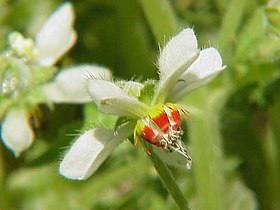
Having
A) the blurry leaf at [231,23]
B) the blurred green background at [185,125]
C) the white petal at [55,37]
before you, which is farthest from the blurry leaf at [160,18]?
the white petal at [55,37]

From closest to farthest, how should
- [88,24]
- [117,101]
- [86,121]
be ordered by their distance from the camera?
[117,101], [86,121], [88,24]

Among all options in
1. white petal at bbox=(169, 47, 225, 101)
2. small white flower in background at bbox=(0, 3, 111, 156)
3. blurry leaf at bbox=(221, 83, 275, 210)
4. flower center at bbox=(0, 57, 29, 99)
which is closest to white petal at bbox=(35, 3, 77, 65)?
small white flower in background at bbox=(0, 3, 111, 156)

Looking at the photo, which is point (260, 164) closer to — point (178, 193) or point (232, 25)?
point (232, 25)

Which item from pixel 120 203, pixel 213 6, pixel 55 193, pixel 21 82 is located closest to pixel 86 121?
pixel 21 82

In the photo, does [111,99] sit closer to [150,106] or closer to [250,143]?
[150,106]

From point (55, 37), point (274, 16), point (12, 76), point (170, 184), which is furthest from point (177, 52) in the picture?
point (55, 37)

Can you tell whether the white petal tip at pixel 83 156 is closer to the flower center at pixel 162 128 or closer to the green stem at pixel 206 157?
the flower center at pixel 162 128
